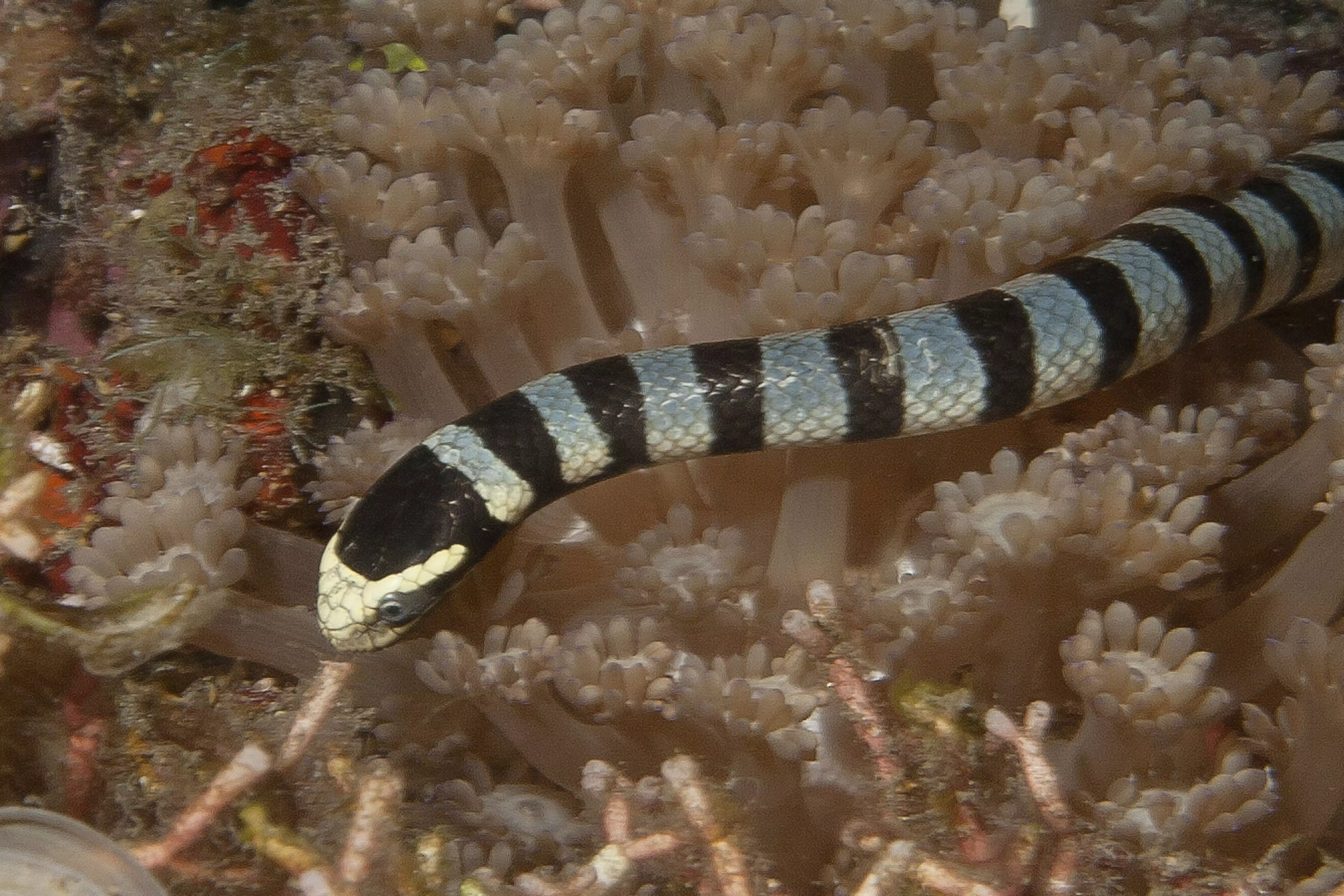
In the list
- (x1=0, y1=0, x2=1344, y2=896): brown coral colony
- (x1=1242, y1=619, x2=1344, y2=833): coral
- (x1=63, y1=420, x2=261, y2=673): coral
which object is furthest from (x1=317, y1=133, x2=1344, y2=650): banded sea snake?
(x1=1242, y1=619, x2=1344, y2=833): coral

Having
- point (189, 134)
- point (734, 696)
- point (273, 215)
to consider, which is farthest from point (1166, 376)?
point (189, 134)

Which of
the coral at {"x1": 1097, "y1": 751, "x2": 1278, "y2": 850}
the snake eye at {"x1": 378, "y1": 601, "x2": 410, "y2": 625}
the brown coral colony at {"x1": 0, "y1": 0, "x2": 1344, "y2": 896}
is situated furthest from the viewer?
the snake eye at {"x1": 378, "y1": 601, "x2": 410, "y2": 625}

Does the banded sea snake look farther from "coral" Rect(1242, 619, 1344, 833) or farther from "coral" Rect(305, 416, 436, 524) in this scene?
"coral" Rect(1242, 619, 1344, 833)

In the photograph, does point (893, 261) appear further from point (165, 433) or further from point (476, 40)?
point (165, 433)

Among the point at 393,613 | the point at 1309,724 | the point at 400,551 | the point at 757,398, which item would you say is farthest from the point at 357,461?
the point at 1309,724

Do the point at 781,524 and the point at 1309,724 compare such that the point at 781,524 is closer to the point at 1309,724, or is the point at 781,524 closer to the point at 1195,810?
the point at 1195,810

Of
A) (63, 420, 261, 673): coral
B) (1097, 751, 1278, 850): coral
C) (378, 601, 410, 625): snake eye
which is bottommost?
(378, 601, 410, 625): snake eye

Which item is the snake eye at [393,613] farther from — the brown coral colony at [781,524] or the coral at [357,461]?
the coral at [357,461]
